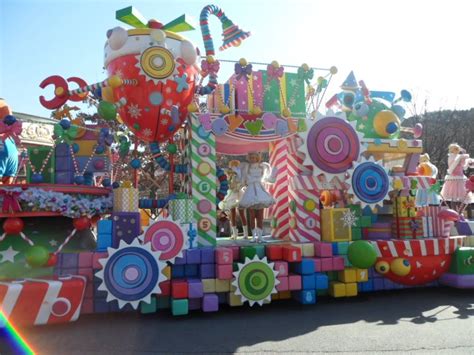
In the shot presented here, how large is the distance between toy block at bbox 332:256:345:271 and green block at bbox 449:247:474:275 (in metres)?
2.33

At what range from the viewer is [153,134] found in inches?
313

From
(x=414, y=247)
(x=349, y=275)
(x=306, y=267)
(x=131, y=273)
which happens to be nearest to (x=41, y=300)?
(x=131, y=273)

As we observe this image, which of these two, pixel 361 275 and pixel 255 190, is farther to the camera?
pixel 255 190

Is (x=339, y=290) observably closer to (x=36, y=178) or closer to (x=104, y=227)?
(x=104, y=227)

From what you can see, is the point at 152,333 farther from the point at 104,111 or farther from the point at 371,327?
the point at 104,111

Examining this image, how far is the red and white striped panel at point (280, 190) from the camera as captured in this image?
Result: 8531 mm

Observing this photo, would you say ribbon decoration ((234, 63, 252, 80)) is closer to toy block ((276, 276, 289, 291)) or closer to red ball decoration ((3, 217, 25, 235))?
toy block ((276, 276, 289, 291))

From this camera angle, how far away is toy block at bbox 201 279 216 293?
6449 mm

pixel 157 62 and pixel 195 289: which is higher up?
pixel 157 62

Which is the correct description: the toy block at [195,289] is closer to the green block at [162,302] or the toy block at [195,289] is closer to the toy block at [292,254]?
the green block at [162,302]

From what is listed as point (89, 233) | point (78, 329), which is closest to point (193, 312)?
point (78, 329)

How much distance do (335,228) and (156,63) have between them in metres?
4.29

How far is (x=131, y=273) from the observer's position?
19.5 ft

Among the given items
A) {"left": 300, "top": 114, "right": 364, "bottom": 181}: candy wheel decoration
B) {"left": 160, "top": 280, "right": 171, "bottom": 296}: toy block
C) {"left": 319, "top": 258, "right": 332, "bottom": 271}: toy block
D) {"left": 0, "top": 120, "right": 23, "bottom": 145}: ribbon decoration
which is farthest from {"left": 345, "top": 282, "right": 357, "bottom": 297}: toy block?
{"left": 0, "top": 120, "right": 23, "bottom": 145}: ribbon decoration
